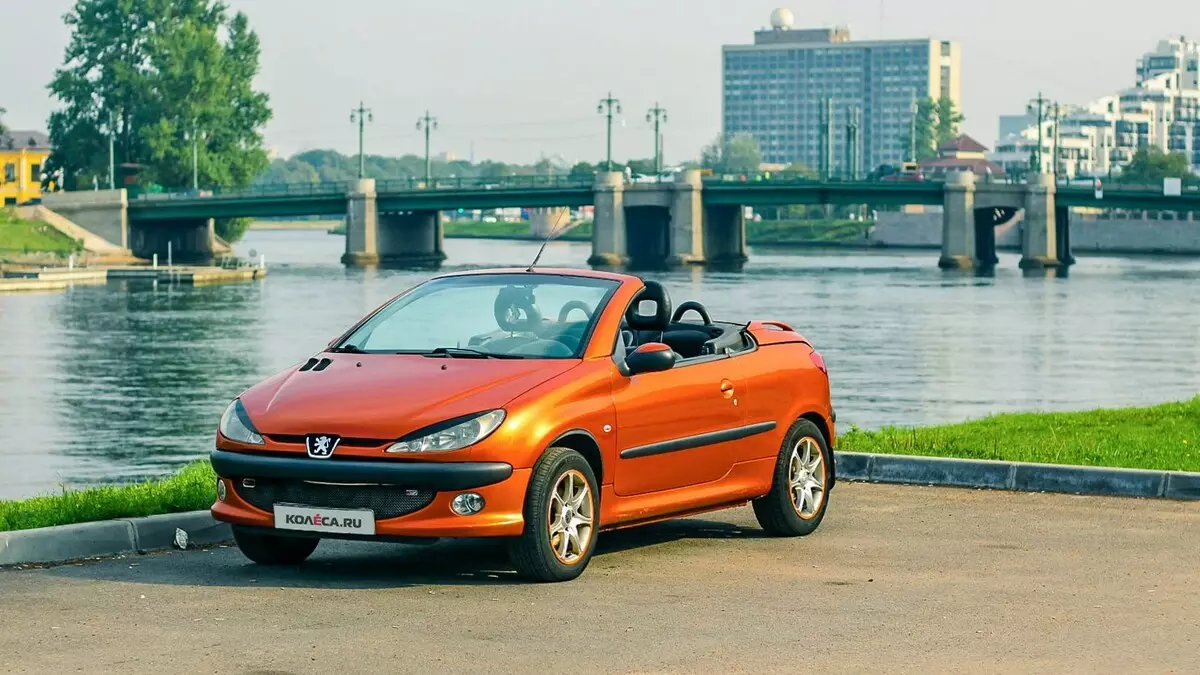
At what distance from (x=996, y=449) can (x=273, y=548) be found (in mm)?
6147

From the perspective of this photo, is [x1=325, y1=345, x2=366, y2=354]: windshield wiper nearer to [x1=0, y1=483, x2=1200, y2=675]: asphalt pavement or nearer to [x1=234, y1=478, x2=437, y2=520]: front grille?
[x1=0, y1=483, x2=1200, y2=675]: asphalt pavement

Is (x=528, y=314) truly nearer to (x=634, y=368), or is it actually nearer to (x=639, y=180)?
(x=634, y=368)

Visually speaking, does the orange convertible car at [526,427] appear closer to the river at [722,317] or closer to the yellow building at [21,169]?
the river at [722,317]

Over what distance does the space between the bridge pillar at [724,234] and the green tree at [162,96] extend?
89.9 ft

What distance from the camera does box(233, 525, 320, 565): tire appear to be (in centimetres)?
945

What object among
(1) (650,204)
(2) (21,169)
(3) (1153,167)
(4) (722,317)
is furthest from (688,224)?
(3) (1153,167)

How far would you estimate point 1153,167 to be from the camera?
168 meters

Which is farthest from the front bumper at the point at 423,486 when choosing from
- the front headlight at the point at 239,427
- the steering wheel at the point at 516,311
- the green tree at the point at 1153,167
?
the green tree at the point at 1153,167

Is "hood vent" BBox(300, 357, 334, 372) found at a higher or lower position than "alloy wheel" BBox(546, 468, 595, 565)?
higher

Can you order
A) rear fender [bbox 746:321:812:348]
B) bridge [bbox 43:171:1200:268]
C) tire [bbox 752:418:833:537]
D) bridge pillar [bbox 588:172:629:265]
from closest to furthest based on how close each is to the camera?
1. tire [bbox 752:418:833:537]
2. rear fender [bbox 746:321:812:348]
3. bridge [bbox 43:171:1200:268]
4. bridge pillar [bbox 588:172:629:265]

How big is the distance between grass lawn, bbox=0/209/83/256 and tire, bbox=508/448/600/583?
93403 millimetres

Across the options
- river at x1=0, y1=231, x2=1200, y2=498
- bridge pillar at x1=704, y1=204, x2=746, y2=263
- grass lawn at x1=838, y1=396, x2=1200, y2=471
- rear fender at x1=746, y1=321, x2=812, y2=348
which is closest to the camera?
rear fender at x1=746, y1=321, x2=812, y2=348

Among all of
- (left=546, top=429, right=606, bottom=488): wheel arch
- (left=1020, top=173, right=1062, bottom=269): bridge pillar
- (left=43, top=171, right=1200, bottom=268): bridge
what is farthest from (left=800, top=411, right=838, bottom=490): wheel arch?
(left=1020, top=173, right=1062, bottom=269): bridge pillar

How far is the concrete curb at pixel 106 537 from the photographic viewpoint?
9491 mm
